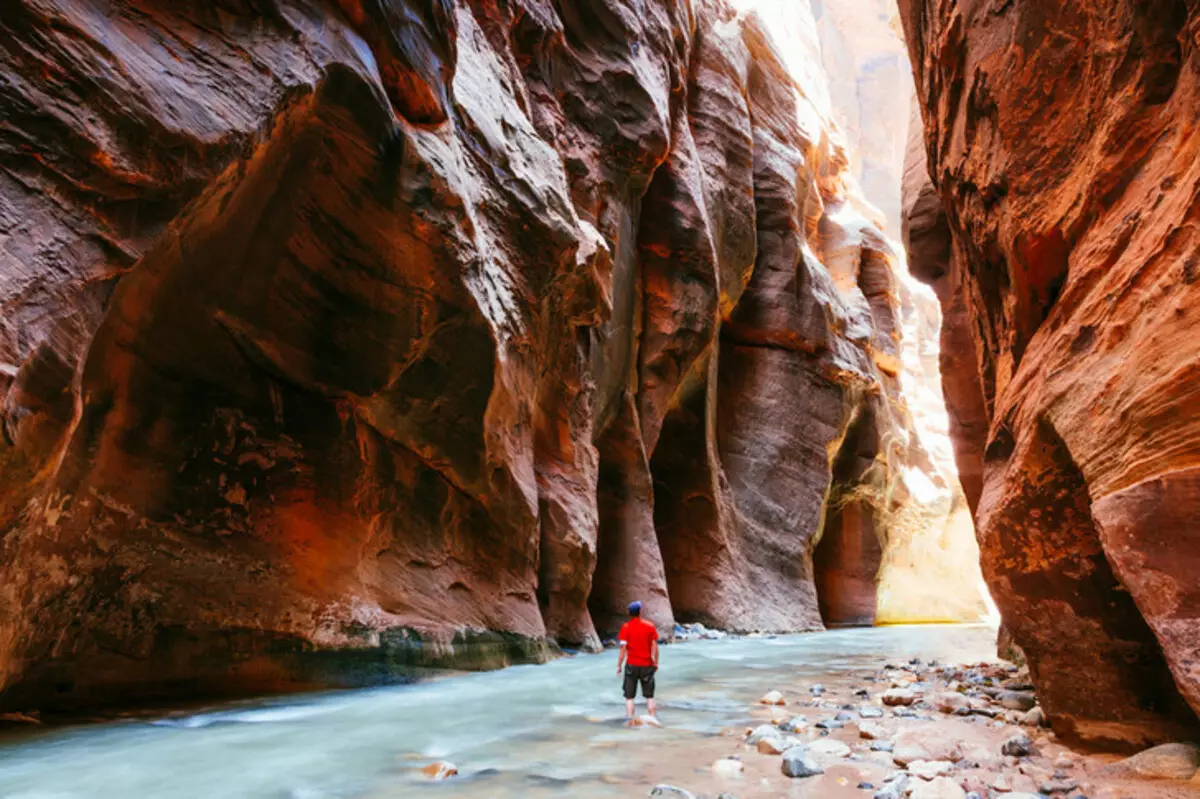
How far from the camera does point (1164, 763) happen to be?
346 cm

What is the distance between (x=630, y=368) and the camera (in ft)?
51.5

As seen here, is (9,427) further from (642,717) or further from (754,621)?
(754,621)

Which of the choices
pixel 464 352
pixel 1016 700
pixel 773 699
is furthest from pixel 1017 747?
pixel 464 352

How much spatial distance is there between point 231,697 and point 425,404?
3452mm

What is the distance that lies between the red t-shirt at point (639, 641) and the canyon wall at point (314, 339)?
3.23 m

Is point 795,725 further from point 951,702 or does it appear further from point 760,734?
point 951,702

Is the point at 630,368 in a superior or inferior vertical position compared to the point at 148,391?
superior

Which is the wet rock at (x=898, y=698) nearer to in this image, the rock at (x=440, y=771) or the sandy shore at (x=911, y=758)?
the sandy shore at (x=911, y=758)

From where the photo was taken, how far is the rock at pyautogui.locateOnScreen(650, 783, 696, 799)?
135 inches

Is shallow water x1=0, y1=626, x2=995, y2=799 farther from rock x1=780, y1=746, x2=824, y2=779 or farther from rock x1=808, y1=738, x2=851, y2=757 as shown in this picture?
rock x1=808, y1=738, x2=851, y2=757

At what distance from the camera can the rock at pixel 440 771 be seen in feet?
13.0

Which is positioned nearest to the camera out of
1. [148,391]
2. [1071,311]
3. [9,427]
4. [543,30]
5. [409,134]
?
[9,427]

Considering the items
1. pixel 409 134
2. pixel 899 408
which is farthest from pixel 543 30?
pixel 899 408

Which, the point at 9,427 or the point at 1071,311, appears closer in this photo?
the point at 9,427
